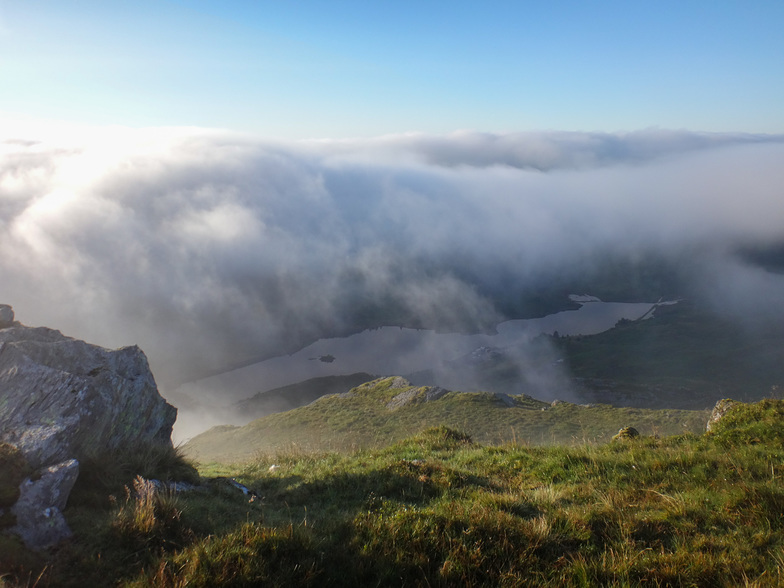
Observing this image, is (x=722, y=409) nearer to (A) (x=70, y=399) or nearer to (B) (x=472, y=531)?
(B) (x=472, y=531)

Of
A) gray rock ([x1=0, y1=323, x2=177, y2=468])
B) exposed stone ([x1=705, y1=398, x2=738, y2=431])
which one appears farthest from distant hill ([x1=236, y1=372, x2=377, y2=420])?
exposed stone ([x1=705, y1=398, x2=738, y2=431])

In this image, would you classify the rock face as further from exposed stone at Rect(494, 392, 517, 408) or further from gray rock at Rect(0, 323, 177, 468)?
exposed stone at Rect(494, 392, 517, 408)

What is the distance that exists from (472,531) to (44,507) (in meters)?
6.17

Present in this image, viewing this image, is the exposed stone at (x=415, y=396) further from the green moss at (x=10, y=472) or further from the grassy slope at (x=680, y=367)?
the grassy slope at (x=680, y=367)

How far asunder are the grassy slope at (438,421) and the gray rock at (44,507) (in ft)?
98.7

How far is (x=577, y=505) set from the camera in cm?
702

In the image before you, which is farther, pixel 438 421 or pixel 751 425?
pixel 438 421

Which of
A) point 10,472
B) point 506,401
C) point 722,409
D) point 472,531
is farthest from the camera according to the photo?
point 506,401

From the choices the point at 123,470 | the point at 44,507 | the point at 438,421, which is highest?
the point at 44,507

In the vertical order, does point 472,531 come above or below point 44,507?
above

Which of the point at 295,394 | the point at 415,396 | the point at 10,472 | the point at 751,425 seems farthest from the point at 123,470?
the point at 295,394

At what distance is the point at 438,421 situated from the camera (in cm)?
4438

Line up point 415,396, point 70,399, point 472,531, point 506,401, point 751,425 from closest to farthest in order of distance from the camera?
point 472,531
point 70,399
point 751,425
point 506,401
point 415,396

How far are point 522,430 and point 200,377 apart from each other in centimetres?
15834
